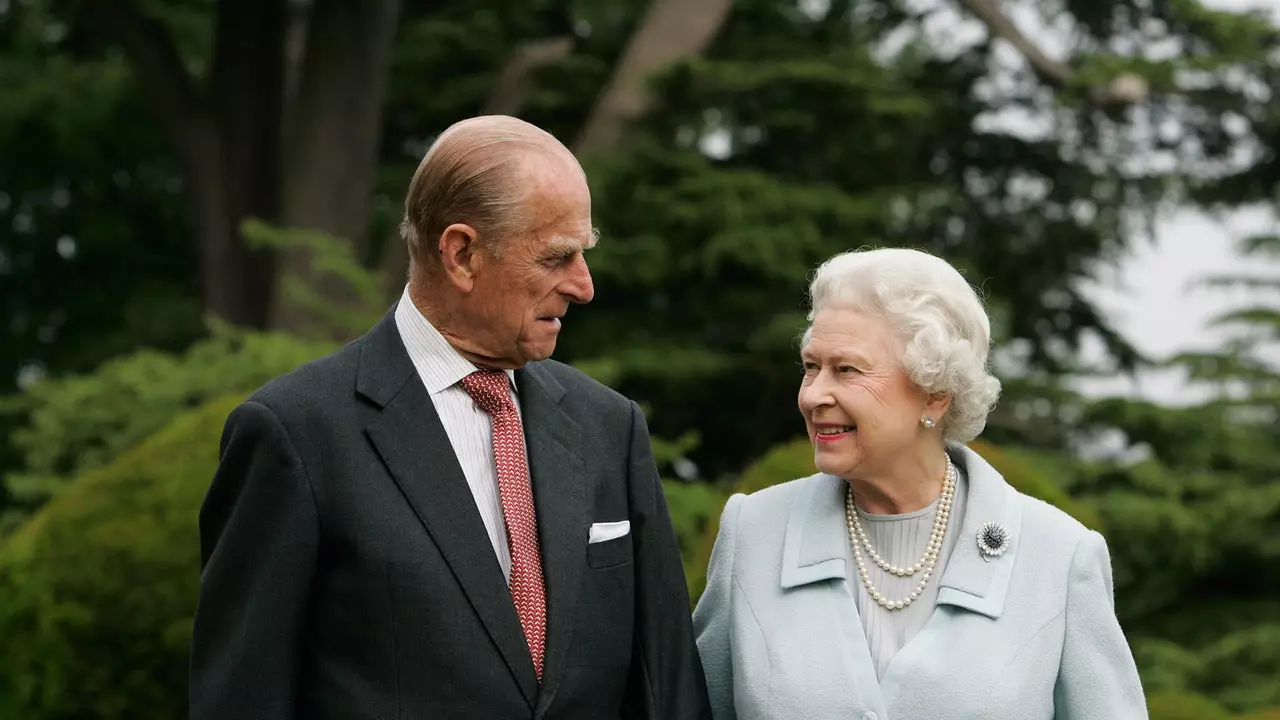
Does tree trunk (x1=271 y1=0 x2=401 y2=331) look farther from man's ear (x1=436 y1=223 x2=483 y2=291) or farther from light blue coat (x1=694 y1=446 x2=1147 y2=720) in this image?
man's ear (x1=436 y1=223 x2=483 y2=291)

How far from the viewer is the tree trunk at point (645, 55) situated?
10305mm

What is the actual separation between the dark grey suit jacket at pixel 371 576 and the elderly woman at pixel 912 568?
384 mm

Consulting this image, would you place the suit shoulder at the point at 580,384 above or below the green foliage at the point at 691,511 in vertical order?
above

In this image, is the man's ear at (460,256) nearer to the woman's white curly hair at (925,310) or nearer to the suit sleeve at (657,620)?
the suit sleeve at (657,620)

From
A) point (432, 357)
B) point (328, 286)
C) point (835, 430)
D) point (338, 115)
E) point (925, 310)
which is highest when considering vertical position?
point (338, 115)

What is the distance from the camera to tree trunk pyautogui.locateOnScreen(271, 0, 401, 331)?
407 inches

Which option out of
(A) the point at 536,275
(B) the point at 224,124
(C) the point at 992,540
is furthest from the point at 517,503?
(B) the point at 224,124

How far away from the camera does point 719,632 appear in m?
3.38

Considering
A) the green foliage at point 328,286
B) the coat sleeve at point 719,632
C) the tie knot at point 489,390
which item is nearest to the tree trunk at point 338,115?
the green foliage at point 328,286

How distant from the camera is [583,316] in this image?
10.7 meters

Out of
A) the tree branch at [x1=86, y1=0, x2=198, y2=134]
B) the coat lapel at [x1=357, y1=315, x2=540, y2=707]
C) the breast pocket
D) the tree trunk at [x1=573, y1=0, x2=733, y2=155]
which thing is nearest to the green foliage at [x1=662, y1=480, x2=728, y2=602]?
the tree trunk at [x1=573, y1=0, x2=733, y2=155]

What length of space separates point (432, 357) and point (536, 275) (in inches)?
9.5

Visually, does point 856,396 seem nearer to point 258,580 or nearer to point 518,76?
point 258,580

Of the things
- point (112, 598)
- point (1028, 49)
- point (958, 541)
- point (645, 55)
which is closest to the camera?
point (958, 541)
